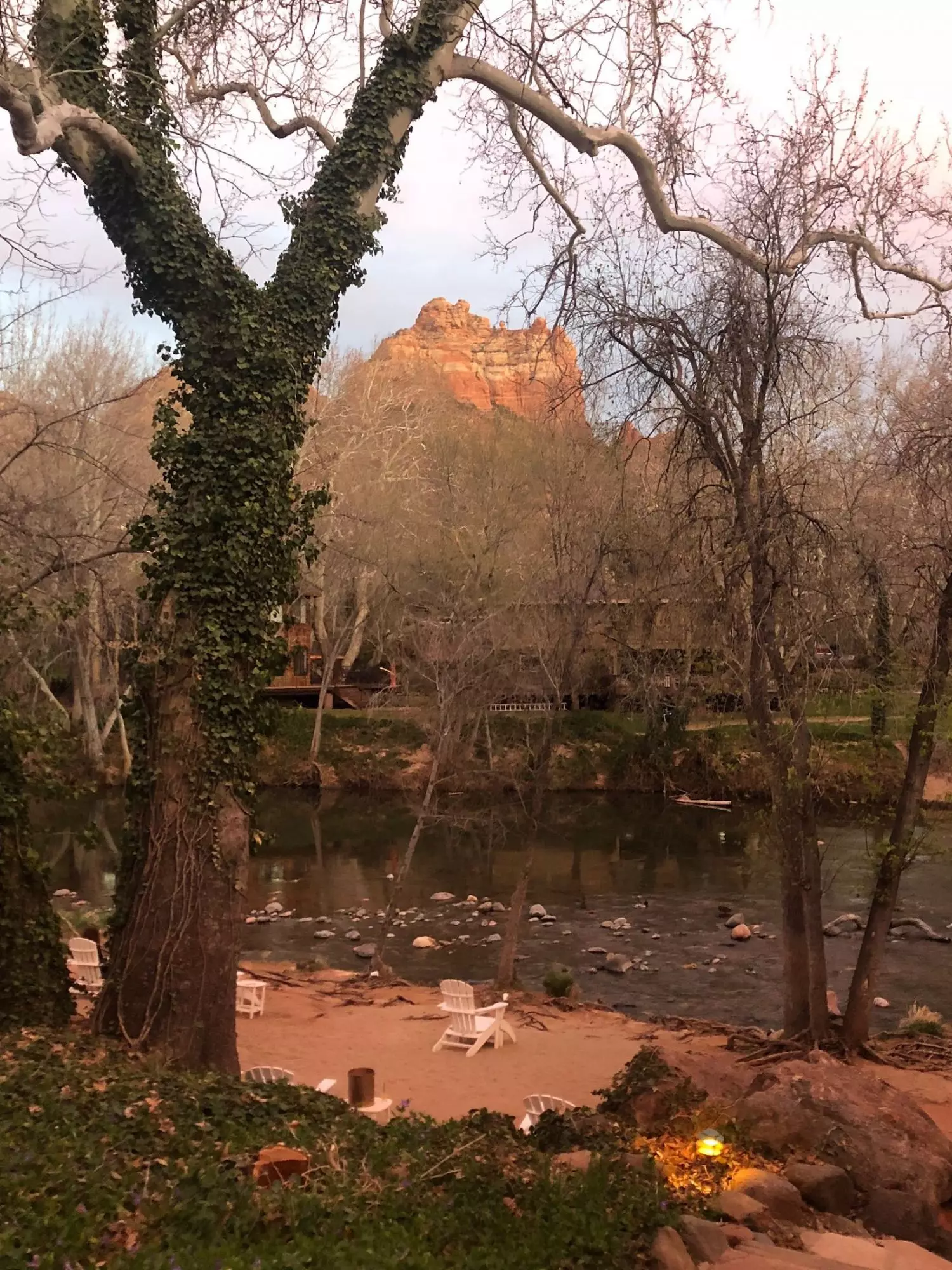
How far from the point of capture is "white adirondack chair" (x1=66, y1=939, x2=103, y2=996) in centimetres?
1134

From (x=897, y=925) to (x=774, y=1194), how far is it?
41.9 feet

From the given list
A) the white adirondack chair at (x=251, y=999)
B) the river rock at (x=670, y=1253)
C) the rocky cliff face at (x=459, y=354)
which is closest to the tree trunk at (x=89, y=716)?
the rocky cliff face at (x=459, y=354)

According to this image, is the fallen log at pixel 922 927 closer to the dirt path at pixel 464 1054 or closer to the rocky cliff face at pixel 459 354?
the dirt path at pixel 464 1054

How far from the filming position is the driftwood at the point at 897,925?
16.4 m

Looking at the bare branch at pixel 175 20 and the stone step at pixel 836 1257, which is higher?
the bare branch at pixel 175 20

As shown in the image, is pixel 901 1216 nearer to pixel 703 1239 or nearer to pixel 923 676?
pixel 703 1239

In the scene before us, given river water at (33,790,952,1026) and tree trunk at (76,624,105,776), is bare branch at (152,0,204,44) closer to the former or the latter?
river water at (33,790,952,1026)

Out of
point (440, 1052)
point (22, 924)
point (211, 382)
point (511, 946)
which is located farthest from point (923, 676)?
point (22, 924)

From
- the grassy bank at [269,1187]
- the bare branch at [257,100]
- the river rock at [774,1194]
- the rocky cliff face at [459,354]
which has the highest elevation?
the rocky cliff face at [459,354]

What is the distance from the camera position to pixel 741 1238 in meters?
4.69

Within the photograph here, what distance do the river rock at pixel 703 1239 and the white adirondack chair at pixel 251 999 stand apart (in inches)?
308

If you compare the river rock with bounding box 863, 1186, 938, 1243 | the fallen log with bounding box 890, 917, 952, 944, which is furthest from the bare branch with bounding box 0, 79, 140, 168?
the fallen log with bounding box 890, 917, 952, 944

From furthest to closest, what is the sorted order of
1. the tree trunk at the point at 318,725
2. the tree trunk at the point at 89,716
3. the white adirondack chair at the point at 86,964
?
the tree trunk at the point at 318,725
the tree trunk at the point at 89,716
the white adirondack chair at the point at 86,964

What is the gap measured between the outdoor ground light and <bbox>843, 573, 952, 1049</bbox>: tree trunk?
425cm
